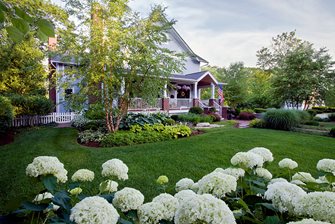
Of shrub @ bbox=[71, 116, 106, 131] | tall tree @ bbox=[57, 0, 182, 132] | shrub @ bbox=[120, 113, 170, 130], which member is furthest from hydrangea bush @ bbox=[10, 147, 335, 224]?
shrub @ bbox=[71, 116, 106, 131]

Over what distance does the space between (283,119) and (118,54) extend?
9074mm

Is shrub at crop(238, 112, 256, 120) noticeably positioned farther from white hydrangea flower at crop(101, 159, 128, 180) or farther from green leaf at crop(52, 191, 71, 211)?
green leaf at crop(52, 191, 71, 211)

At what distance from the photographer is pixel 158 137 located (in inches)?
342

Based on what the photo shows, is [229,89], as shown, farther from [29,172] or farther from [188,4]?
[29,172]

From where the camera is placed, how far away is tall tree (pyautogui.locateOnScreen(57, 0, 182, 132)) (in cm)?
813

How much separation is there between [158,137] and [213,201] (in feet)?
25.4

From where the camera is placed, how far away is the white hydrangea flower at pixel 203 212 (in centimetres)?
93

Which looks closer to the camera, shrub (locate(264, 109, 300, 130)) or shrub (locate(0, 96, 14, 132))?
shrub (locate(0, 96, 14, 132))

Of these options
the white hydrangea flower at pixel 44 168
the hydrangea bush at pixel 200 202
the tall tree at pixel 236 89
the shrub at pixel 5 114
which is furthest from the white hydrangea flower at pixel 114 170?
the tall tree at pixel 236 89

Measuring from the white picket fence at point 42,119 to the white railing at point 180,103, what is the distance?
709cm

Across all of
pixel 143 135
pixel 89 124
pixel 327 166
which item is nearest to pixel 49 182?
pixel 327 166

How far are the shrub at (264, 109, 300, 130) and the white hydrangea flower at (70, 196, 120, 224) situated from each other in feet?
40.8

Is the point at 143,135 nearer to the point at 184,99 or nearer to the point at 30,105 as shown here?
the point at 30,105

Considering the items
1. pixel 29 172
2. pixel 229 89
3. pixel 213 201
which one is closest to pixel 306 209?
pixel 213 201
